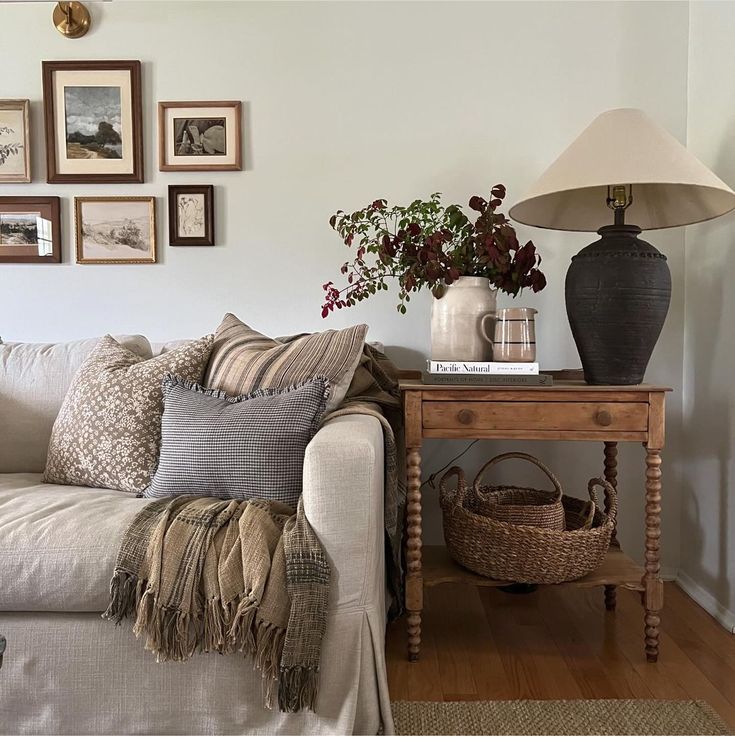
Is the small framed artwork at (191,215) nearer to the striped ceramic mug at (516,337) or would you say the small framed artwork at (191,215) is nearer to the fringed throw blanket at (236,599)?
the striped ceramic mug at (516,337)

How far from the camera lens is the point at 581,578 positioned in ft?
5.67

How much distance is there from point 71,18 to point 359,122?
41.9 inches

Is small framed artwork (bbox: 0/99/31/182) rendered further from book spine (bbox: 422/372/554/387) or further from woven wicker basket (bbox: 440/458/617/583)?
woven wicker basket (bbox: 440/458/617/583)

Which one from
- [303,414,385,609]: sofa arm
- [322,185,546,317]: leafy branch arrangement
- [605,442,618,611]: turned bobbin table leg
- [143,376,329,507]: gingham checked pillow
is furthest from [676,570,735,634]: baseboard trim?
[143,376,329,507]: gingham checked pillow

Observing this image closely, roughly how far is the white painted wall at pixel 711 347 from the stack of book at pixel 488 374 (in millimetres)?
699

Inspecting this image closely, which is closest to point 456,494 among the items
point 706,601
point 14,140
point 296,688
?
point 296,688

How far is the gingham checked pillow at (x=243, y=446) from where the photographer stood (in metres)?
1.49

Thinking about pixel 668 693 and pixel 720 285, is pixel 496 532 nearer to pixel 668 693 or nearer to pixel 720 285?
pixel 668 693

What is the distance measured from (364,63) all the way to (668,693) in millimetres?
2111

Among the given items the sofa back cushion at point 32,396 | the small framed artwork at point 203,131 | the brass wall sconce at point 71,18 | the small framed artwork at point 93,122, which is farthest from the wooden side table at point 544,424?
the brass wall sconce at point 71,18

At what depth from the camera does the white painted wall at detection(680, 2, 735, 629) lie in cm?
196

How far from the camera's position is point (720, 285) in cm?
203

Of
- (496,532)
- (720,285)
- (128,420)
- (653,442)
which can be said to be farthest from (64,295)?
(720,285)

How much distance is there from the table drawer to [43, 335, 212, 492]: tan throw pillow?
2.30 feet
